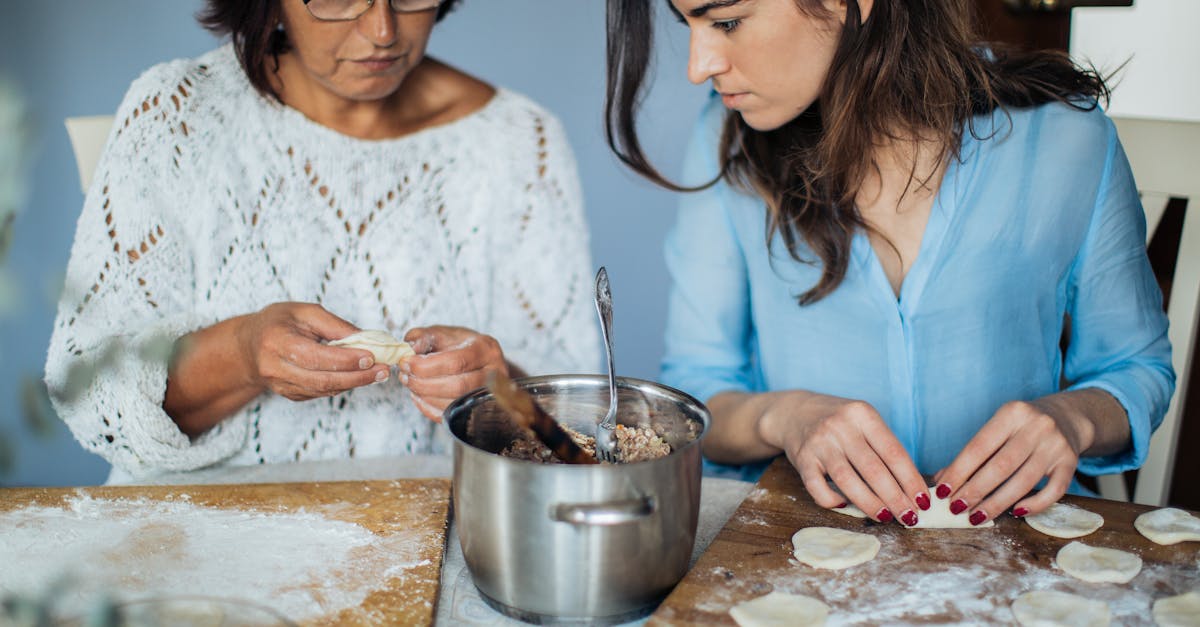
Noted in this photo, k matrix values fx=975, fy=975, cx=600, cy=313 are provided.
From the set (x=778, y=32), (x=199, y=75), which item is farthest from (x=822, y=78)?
(x=199, y=75)

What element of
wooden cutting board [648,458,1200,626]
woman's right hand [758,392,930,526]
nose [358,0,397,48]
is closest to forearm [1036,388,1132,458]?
wooden cutting board [648,458,1200,626]

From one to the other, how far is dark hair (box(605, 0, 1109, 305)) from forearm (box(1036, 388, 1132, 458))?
0.39m

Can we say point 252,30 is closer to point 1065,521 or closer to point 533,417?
point 533,417

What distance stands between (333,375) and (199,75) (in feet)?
2.59

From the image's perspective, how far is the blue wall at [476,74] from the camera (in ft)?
9.73

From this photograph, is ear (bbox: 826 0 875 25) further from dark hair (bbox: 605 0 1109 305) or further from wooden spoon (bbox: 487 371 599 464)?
wooden spoon (bbox: 487 371 599 464)

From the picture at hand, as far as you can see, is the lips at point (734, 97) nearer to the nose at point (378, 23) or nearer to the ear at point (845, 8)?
the ear at point (845, 8)

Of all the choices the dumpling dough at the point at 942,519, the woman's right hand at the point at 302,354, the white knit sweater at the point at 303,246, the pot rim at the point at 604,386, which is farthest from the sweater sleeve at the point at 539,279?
the dumpling dough at the point at 942,519

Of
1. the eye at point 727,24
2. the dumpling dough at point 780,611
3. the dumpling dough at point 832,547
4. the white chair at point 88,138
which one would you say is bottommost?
the dumpling dough at point 780,611

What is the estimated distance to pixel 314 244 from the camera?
1.82 meters

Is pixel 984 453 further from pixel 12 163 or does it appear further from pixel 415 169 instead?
pixel 415 169

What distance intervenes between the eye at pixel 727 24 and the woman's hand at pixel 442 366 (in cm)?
58

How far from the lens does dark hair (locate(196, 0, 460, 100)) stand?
1.72m

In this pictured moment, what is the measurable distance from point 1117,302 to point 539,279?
1035 mm
